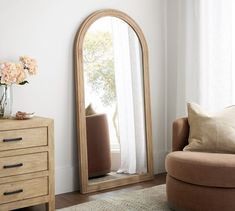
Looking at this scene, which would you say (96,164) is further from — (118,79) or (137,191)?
(118,79)

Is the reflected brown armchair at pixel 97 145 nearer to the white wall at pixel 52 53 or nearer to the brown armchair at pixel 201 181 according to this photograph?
the white wall at pixel 52 53

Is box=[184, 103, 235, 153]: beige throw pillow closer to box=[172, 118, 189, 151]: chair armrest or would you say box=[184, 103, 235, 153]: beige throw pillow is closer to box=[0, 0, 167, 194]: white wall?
box=[172, 118, 189, 151]: chair armrest

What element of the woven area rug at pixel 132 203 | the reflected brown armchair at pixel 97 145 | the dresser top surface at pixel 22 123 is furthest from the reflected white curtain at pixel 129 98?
the dresser top surface at pixel 22 123

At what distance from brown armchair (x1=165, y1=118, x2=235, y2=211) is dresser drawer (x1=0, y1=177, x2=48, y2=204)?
3.10 ft

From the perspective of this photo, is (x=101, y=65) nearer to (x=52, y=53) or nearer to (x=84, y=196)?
(x=52, y=53)

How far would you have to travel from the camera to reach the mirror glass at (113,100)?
3490 millimetres

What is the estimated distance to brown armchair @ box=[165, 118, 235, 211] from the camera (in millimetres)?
2473

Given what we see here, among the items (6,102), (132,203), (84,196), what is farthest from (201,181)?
(6,102)

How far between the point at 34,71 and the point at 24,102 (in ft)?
1.03

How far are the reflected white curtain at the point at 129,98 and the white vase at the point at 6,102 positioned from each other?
1089 millimetres

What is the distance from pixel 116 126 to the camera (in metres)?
3.63

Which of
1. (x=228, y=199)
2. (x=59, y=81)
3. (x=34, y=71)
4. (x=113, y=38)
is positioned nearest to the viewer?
(x=228, y=199)

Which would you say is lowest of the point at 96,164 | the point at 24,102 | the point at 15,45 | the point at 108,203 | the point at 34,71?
the point at 108,203

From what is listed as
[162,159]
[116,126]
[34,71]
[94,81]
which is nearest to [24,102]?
[34,71]
